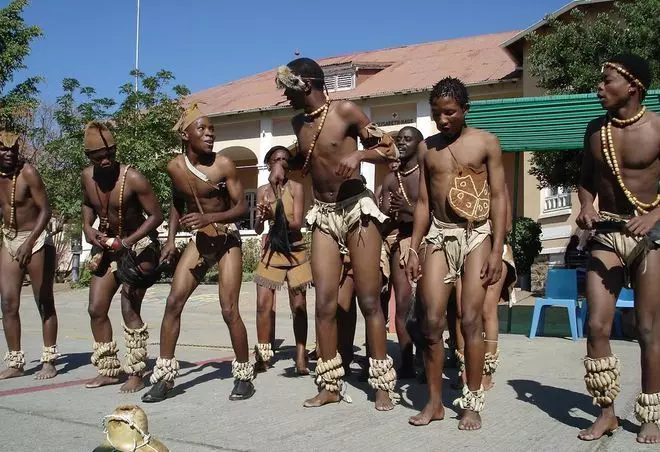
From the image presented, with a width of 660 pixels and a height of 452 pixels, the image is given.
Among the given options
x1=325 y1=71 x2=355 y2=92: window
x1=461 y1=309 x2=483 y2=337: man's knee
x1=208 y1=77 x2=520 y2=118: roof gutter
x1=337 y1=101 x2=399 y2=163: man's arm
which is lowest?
x1=461 y1=309 x2=483 y2=337: man's knee

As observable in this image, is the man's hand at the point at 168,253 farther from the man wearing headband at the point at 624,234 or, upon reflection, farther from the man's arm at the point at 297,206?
the man wearing headband at the point at 624,234

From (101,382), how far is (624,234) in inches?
166

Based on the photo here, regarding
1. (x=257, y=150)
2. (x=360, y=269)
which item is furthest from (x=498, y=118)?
(x=257, y=150)

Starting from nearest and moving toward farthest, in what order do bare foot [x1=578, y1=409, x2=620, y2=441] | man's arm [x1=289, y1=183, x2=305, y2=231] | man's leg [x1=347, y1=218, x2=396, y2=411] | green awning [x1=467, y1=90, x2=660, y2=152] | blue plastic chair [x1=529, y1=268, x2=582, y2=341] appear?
bare foot [x1=578, y1=409, x2=620, y2=441] → man's leg [x1=347, y1=218, x2=396, y2=411] → man's arm [x1=289, y1=183, x2=305, y2=231] → green awning [x1=467, y1=90, x2=660, y2=152] → blue plastic chair [x1=529, y1=268, x2=582, y2=341]

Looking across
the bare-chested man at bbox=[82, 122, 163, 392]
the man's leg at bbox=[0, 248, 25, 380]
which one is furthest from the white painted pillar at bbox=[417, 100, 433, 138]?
the man's leg at bbox=[0, 248, 25, 380]

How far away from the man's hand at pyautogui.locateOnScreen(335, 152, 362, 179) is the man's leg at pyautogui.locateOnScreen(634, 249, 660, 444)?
6.04 ft

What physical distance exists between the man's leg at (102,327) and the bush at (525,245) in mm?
11989

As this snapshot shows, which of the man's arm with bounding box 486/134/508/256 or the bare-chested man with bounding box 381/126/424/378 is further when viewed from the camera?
the bare-chested man with bounding box 381/126/424/378

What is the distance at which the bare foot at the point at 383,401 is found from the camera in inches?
200

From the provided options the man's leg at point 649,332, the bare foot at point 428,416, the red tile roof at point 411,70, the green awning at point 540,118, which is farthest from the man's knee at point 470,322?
the red tile roof at point 411,70

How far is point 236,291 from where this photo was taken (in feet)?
18.9

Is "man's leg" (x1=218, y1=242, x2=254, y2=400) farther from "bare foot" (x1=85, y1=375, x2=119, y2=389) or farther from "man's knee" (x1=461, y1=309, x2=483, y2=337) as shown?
"man's knee" (x1=461, y1=309, x2=483, y2=337)

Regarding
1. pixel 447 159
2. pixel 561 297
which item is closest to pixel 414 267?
pixel 447 159

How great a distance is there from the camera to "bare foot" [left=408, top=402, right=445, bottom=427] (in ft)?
15.0
